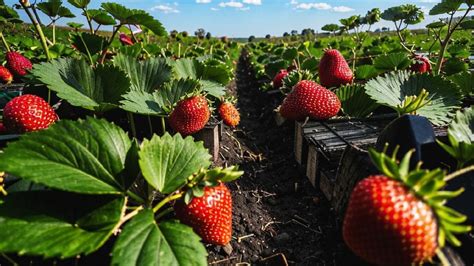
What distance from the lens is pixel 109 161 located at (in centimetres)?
122

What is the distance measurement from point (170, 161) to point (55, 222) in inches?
17.1

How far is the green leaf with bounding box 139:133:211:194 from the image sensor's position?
1.20m

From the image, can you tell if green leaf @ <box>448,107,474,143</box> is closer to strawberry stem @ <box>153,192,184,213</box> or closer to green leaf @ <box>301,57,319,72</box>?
strawberry stem @ <box>153,192,184,213</box>

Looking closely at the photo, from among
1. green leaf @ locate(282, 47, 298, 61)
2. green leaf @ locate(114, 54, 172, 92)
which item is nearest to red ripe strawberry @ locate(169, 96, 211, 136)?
green leaf @ locate(114, 54, 172, 92)

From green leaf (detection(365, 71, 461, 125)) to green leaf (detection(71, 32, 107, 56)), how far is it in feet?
5.87

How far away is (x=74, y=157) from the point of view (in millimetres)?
1177

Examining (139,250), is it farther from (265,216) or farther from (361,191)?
(265,216)

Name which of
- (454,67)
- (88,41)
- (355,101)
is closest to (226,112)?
(355,101)

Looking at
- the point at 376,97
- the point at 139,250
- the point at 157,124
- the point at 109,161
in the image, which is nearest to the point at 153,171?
the point at 109,161

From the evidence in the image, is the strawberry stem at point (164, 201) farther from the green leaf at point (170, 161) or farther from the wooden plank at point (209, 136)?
the wooden plank at point (209, 136)

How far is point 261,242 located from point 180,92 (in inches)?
40.6

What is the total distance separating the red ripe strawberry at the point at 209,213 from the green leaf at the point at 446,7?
2591 mm

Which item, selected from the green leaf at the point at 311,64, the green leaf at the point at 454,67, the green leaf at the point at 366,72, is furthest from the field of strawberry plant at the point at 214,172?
the green leaf at the point at 311,64

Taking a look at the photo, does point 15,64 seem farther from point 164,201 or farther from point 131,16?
point 164,201
